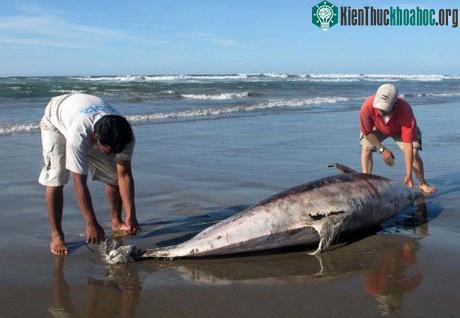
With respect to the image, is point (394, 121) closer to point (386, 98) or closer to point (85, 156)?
point (386, 98)

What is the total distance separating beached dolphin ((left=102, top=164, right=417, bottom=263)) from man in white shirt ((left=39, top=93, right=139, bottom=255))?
1.96 ft

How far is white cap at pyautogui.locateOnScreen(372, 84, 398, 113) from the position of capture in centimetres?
639

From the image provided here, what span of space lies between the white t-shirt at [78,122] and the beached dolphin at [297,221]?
2.51ft

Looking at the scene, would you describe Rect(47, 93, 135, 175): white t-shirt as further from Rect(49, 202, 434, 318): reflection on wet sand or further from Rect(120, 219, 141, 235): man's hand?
Rect(49, 202, 434, 318): reflection on wet sand

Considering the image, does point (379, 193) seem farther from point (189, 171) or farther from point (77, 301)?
point (189, 171)

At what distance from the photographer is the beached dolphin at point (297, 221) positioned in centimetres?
453

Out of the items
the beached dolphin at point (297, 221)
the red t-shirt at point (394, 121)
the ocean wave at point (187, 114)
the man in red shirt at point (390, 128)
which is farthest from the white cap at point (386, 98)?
the ocean wave at point (187, 114)

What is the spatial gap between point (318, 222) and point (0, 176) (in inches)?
195

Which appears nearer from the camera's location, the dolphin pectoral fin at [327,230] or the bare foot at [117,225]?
the dolphin pectoral fin at [327,230]

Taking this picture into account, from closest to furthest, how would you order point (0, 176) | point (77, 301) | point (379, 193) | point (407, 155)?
point (77, 301)
point (379, 193)
point (407, 155)
point (0, 176)

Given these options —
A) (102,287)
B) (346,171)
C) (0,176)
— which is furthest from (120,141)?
(0,176)

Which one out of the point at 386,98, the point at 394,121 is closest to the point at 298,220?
the point at 386,98

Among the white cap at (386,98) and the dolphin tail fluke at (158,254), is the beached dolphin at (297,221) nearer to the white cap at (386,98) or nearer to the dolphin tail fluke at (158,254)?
the dolphin tail fluke at (158,254)

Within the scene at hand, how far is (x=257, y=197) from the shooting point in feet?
21.8
